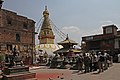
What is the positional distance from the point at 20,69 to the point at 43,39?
5079 centimetres

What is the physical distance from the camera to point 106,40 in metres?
43.8

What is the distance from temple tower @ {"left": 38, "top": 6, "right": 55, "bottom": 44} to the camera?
214 ft

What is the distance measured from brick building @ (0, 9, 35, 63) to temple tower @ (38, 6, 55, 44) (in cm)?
2491

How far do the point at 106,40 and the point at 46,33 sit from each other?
25.4 m

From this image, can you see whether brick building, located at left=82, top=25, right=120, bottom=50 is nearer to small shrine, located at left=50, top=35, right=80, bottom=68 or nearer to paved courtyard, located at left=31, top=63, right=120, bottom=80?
small shrine, located at left=50, top=35, right=80, bottom=68

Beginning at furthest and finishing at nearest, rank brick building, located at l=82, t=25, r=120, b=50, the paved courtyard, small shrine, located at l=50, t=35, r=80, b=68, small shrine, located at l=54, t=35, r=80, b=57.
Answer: brick building, located at l=82, t=25, r=120, b=50 < small shrine, located at l=54, t=35, r=80, b=57 < small shrine, located at l=50, t=35, r=80, b=68 < the paved courtyard

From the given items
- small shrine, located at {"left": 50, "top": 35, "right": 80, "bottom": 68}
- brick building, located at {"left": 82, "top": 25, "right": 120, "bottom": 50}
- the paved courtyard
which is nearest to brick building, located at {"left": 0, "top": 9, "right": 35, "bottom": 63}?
small shrine, located at {"left": 50, "top": 35, "right": 80, "bottom": 68}

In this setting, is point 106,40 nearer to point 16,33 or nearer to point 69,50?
point 69,50

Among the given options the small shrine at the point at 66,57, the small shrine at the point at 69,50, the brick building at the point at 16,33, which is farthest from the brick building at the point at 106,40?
the brick building at the point at 16,33

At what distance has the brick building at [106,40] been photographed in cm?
4197

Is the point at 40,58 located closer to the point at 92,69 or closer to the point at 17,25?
the point at 17,25

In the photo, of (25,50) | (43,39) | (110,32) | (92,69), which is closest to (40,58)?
(25,50)

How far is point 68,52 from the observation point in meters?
35.8

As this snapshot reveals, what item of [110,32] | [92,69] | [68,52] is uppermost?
[110,32]
